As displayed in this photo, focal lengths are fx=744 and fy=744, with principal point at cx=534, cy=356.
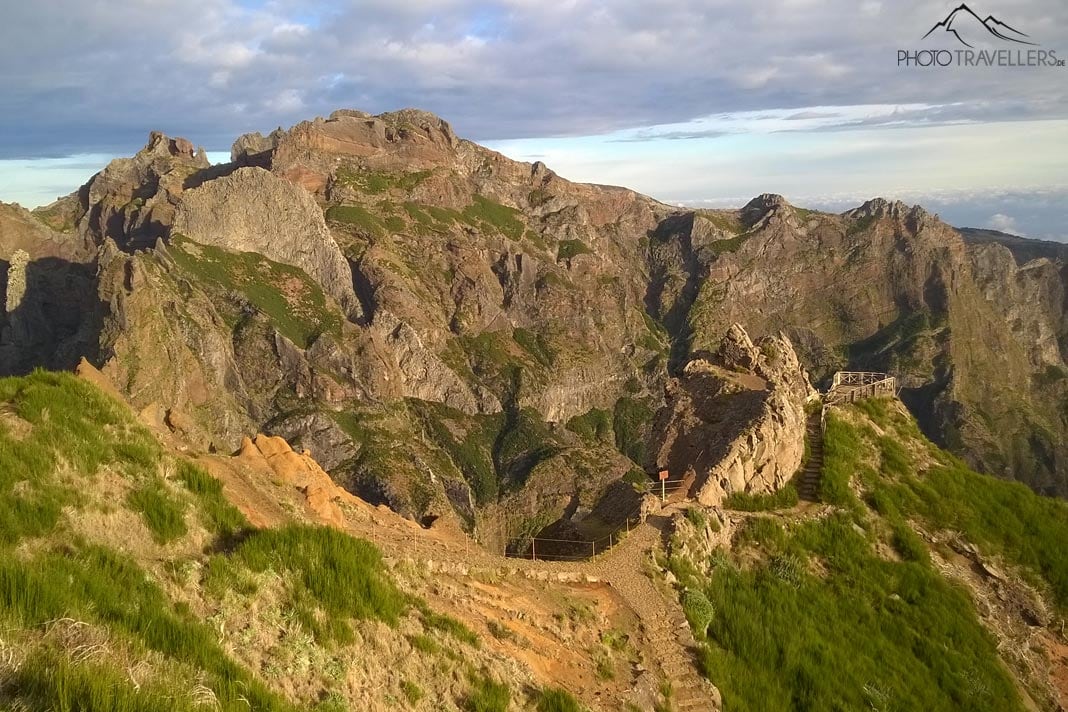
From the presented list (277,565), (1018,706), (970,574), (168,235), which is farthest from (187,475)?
(168,235)

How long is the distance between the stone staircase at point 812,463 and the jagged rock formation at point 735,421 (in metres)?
0.54

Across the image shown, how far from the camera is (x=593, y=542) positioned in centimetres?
2359

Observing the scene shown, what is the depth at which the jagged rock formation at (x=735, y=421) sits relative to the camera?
92.4 feet

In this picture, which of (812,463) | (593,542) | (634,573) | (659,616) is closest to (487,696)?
(659,616)

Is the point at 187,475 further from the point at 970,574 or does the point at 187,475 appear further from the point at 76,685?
the point at 970,574

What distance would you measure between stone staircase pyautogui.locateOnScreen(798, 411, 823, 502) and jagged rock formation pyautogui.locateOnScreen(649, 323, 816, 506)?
0.54 m

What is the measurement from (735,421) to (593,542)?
9436mm

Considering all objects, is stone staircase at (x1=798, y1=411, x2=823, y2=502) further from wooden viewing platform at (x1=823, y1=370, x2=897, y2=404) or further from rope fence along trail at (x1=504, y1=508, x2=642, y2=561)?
rope fence along trail at (x1=504, y1=508, x2=642, y2=561)

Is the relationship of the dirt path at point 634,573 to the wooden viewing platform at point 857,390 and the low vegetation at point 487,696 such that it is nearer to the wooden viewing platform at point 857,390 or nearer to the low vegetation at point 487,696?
the low vegetation at point 487,696

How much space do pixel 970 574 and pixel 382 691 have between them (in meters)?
24.1

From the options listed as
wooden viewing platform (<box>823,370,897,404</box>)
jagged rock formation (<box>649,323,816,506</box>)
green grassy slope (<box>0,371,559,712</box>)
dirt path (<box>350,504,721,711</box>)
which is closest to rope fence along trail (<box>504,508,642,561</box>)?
dirt path (<box>350,504,721,711</box>)

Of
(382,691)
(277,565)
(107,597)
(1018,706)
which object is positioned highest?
(107,597)

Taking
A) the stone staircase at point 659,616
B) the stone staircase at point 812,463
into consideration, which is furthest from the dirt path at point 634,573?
the stone staircase at point 812,463

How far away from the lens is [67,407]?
16.9 meters
